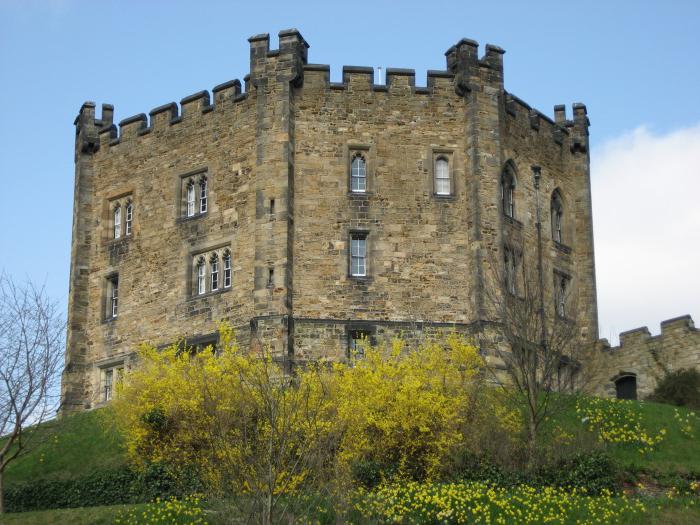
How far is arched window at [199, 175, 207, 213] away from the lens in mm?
47706

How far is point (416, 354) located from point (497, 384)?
397 cm

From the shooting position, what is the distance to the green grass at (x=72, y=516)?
1273 inches

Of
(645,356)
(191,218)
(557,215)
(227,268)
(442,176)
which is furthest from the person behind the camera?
(557,215)

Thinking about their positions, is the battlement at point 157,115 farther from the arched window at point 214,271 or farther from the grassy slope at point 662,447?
the grassy slope at point 662,447

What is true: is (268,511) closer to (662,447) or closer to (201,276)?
(662,447)

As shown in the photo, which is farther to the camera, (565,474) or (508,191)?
(508,191)

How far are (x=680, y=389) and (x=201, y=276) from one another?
16.9 metres

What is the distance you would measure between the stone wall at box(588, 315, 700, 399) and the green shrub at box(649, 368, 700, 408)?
0.92 metres

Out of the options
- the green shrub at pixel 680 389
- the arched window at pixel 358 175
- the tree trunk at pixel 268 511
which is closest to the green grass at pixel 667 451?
the green shrub at pixel 680 389

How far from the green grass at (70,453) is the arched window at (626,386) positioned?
19.2 meters

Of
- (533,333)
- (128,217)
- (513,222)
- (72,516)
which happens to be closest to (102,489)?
(72,516)

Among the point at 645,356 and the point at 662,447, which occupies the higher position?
the point at 645,356

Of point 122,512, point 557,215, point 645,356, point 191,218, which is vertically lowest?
point 122,512

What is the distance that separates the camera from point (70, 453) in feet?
135
